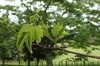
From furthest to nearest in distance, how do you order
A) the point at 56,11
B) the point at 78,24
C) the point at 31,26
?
the point at 56,11, the point at 78,24, the point at 31,26

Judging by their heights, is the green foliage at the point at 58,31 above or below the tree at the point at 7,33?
above

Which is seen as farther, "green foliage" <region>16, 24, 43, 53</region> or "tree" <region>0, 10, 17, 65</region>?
"tree" <region>0, 10, 17, 65</region>

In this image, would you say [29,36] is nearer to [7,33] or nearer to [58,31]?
[58,31]

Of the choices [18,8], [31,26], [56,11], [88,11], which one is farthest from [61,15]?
[31,26]

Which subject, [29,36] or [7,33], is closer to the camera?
[29,36]

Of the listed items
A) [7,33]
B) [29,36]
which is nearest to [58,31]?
[29,36]

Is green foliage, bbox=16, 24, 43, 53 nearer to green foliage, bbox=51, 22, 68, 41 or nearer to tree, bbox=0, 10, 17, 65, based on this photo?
green foliage, bbox=51, 22, 68, 41

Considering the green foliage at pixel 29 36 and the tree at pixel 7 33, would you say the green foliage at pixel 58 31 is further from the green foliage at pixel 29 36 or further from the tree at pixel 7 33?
the tree at pixel 7 33

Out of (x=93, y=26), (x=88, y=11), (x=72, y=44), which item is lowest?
(x=72, y=44)

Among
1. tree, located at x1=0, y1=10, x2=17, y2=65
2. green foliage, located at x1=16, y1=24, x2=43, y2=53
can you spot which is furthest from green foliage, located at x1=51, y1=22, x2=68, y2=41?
tree, located at x1=0, y1=10, x2=17, y2=65

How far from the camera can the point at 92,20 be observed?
1980 cm

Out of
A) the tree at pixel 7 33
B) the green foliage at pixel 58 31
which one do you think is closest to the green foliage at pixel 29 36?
the green foliage at pixel 58 31

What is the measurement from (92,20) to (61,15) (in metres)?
2.59

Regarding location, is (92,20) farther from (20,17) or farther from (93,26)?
(20,17)
